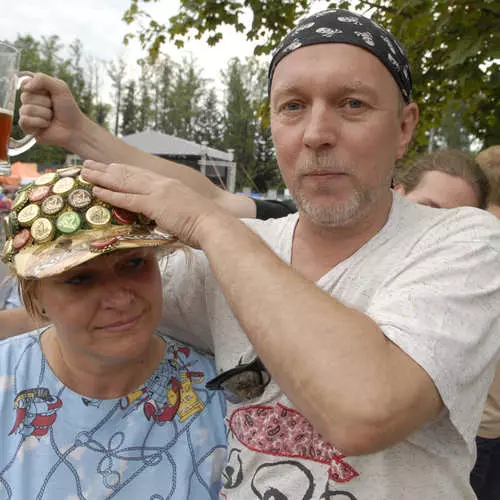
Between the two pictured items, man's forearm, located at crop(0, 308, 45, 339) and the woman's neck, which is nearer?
the woman's neck

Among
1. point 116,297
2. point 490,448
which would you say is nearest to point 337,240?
point 116,297

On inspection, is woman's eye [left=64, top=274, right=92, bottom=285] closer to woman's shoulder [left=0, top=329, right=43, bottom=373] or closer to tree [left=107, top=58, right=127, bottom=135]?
woman's shoulder [left=0, top=329, right=43, bottom=373]

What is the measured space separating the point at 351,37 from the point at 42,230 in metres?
1.01

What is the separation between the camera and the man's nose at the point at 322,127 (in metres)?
1.38

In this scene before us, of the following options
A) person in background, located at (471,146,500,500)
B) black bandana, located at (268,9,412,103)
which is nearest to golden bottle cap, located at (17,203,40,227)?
black bandana, located at (268,9,412,103)

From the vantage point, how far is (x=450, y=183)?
2.77 meters

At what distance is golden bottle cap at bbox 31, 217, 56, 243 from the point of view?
1380 mm

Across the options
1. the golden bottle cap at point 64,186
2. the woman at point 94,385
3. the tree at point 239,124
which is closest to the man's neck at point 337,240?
the woman at point 94,385

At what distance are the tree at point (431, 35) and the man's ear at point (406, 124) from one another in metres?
1.71

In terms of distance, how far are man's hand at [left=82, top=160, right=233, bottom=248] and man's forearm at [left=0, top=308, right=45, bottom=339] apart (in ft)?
3.39

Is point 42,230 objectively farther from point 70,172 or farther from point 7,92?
point 7,92

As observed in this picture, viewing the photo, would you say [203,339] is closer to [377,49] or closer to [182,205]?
[182,205]

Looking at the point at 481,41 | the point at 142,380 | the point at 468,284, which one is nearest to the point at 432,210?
the point at 468,284

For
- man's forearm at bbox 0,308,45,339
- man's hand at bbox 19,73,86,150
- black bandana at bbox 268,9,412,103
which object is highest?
black bandana at bbox 268,9,412,103
